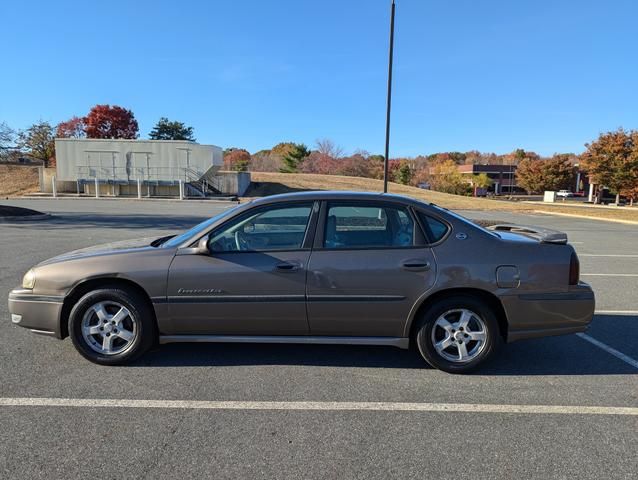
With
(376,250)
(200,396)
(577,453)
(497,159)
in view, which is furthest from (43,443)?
(497,159)

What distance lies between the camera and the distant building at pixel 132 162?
3506cm

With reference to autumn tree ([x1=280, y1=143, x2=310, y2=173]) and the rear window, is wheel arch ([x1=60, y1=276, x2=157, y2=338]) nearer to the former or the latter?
the rear window

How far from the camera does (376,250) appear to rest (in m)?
3.74

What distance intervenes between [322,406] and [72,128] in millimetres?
77719

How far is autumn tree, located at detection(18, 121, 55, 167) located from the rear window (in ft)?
221

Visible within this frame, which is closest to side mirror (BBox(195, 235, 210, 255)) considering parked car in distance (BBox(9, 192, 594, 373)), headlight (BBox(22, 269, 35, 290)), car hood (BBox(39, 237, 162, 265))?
parked car in distance (BBox(9, 192, 594, 373))

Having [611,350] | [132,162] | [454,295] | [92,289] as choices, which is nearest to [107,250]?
[92,289]

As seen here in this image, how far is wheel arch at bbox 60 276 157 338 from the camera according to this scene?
3.78 metres

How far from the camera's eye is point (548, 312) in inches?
147

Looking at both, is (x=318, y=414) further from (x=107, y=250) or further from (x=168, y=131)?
(x=168, y=131)

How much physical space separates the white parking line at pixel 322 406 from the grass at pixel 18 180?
4394 cm

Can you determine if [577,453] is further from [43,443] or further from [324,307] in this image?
[43,443]

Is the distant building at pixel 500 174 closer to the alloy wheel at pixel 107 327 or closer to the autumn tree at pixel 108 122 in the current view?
the autumn tree at pixel 108 122

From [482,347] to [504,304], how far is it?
0.41 metres
